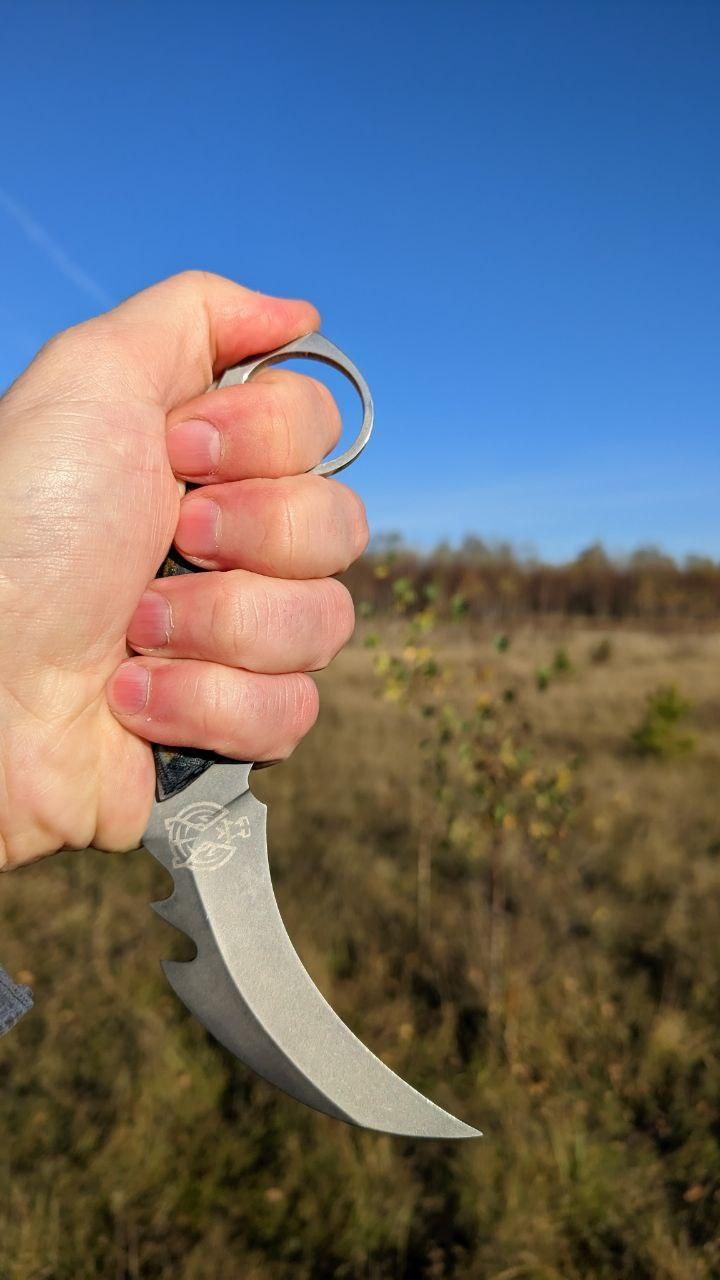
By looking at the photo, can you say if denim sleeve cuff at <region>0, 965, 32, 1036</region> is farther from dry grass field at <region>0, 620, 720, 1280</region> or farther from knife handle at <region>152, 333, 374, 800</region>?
dry grass field at <region>0, 620, 720, 1280</region>

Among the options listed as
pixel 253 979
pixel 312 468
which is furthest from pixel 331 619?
pixel 253 979

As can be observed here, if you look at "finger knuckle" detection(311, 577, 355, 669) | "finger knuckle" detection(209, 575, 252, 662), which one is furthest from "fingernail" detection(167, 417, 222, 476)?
"finger knuckle" detection(311, 577, 355, 669)

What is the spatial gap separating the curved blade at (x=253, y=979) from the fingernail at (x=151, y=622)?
1.10 feet

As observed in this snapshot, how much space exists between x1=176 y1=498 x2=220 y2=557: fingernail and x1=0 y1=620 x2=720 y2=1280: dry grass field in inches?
109

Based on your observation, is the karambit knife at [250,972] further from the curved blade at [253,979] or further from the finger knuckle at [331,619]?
the finger knuckle at [331,619]

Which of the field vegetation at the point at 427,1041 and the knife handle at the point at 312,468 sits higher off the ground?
the knife handle at the point at 312,468

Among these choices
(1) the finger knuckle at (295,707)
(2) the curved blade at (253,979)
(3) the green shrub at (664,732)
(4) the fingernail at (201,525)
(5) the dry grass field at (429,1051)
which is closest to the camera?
(2) the curved blade at (253,979)

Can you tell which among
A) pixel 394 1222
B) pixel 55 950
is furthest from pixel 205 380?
pixel 55 950

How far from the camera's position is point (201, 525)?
176 cm

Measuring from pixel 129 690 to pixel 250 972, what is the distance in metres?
0.63

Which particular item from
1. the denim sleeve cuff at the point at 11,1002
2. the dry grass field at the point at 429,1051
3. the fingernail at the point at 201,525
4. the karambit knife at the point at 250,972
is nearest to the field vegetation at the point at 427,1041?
the dry grass field at the point at 429,1051

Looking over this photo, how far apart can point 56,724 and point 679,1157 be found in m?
3.56

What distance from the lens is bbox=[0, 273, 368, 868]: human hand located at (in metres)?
1.74

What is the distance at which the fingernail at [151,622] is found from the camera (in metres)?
1.77
